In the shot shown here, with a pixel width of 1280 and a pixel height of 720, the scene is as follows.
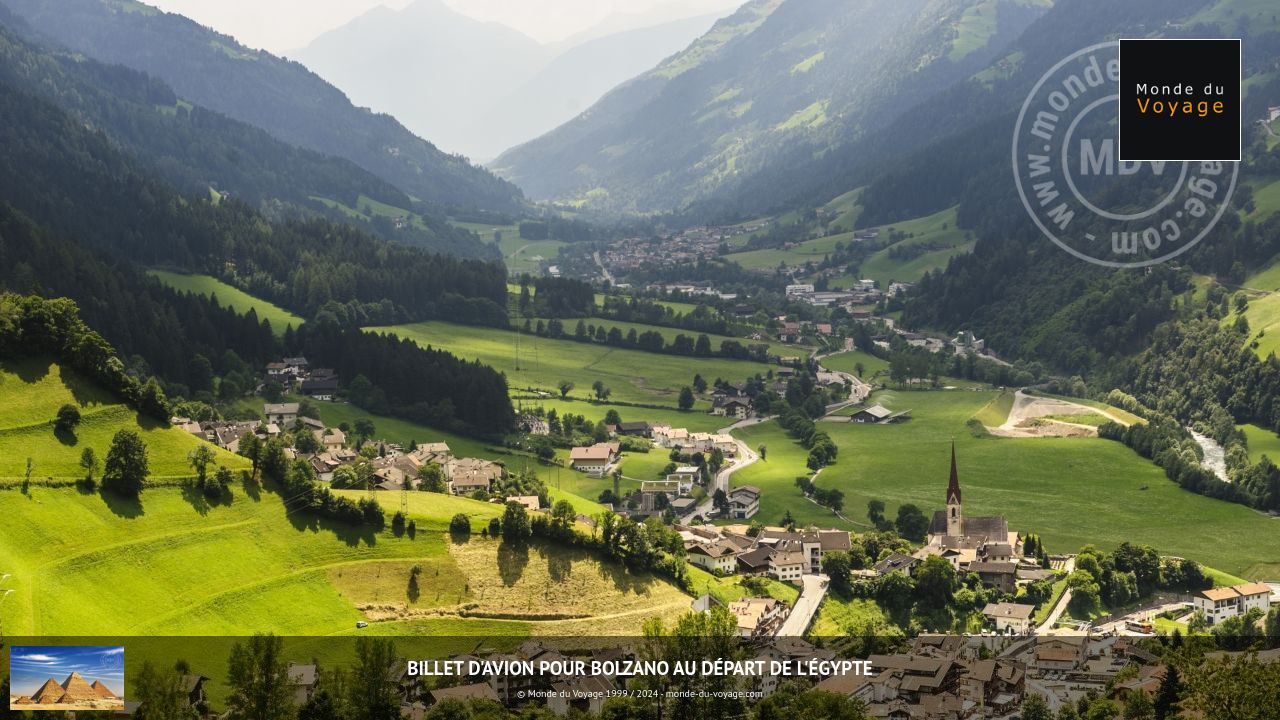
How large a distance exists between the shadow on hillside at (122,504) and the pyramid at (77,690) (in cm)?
2309

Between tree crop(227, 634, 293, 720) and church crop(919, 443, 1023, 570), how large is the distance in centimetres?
4923

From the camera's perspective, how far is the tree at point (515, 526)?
80.2m

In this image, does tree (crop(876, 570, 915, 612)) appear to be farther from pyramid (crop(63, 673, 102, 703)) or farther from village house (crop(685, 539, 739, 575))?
pyramid (crop(63, 673, 102, 703))

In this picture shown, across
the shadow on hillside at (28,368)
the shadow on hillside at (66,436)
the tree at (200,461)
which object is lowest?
the tree at (200,461)

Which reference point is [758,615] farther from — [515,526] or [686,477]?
[686,477]

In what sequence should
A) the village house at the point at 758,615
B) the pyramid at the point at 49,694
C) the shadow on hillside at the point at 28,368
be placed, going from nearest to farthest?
the pyramid at the point at 49,694
the village house at the point at 758,615
the shadow on hillside at the point at 28,368

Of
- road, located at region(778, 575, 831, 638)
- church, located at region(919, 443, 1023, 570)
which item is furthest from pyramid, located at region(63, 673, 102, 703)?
church, located at region(919, 443, 1023, 570)

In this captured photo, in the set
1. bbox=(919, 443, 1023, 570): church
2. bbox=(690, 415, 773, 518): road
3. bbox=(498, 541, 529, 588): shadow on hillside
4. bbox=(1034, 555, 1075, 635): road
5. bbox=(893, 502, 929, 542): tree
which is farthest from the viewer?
bbox=(690, 415, 773, 518): road

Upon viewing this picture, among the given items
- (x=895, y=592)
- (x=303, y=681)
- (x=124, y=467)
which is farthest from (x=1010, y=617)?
(x=124, y=467)

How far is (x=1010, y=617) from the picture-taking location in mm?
81500

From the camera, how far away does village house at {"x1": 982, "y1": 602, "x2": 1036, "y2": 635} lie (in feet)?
265

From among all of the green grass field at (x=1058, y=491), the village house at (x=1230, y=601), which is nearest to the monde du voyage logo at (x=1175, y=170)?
the green grass field at (x=1058, y=491)

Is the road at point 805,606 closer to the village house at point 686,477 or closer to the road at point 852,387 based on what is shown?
the village house at point 686,477

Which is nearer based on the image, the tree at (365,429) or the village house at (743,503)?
the village house at (743,503)
